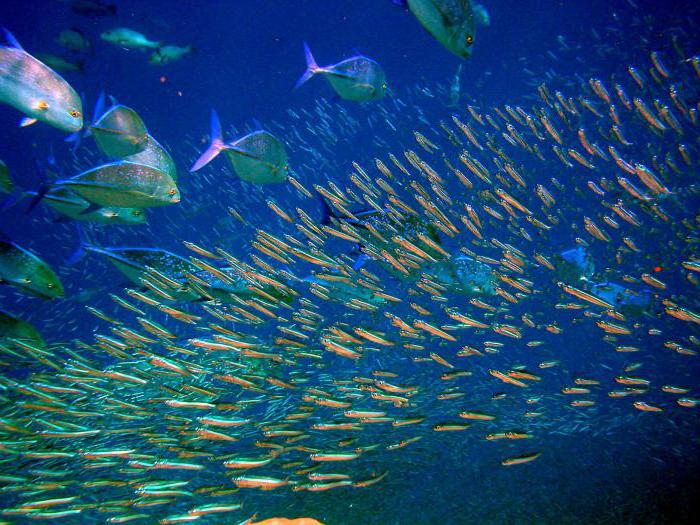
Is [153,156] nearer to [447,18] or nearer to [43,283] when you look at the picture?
[43,283]

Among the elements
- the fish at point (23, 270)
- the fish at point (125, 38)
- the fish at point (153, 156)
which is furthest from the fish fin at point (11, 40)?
the fish at point (125, 38)

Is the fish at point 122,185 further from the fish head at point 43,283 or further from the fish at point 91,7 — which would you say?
the fish at point 91,7

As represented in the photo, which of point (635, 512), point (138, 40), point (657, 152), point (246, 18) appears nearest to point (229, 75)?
point (246, 18)

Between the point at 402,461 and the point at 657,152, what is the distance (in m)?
14.4

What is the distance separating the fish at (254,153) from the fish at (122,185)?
75 cm

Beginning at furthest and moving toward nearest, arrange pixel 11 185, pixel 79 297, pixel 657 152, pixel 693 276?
pixel 79 297
pixel 657 152
pixel 693 276
pixel 11 185

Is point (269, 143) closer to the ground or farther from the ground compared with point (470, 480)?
farther from the ground

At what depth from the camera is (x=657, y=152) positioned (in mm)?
13703

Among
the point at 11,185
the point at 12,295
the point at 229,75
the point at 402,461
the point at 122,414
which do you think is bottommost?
the point at 402,461

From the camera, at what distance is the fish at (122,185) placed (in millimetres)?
3023

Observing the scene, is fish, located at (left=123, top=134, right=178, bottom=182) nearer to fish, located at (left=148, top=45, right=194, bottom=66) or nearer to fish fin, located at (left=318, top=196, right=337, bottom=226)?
fish fin, located at (left=318, top=196, right=337, bottom=226)

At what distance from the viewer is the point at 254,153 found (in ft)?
13.3

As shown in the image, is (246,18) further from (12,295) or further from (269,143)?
(269,143)

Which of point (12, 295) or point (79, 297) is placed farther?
point (12, 295)
